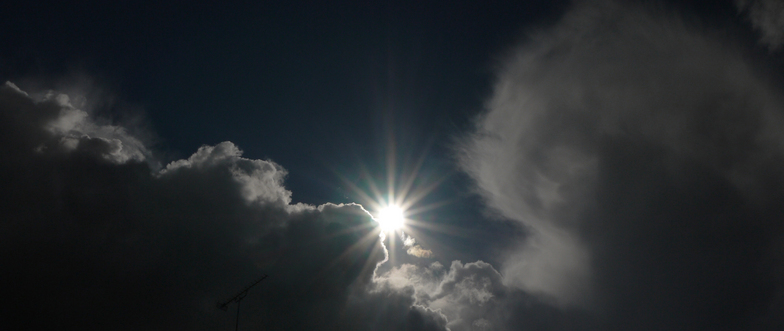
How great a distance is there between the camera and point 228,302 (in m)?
166

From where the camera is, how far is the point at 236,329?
542 ft

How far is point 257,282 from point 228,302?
14244 mm

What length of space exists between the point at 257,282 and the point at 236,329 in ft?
63.7

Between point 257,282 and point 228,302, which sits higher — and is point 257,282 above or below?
above

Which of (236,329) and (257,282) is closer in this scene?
(236,329)

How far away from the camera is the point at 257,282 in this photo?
17650 cm

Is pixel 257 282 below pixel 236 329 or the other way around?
the other way around

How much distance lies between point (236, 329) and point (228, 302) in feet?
35.7

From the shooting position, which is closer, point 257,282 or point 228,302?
point 228,302
